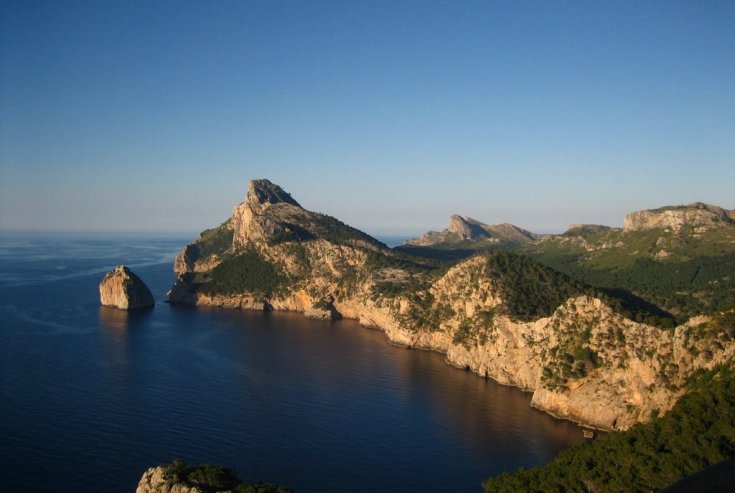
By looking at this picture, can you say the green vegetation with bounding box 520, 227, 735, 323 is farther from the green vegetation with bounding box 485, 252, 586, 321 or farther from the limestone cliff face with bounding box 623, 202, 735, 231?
the green vegetation with bounding box 485, 252, 586, 321

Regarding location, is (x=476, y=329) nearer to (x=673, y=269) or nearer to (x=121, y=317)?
(x=121, y=317)

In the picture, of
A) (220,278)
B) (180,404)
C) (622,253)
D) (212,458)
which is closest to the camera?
(212,458)

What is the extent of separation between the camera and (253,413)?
70.7 m

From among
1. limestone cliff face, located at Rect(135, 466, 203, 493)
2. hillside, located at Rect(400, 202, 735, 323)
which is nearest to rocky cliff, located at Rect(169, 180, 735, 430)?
hillside, located at Rect(400, 202, 735, 323)

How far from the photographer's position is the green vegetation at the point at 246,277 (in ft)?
511

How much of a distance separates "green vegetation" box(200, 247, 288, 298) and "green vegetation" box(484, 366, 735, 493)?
116m

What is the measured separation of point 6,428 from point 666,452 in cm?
6659

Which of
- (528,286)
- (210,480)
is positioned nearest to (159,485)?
(210,480)

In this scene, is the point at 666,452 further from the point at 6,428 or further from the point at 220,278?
the point at 220,278

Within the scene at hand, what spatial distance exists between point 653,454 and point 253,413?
4615 centimetres

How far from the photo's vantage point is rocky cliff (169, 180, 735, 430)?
219ft

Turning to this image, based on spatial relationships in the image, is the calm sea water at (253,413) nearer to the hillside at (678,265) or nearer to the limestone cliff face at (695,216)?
the hillside at (678,265)

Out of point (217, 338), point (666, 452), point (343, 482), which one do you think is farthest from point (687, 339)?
point (217, 338)

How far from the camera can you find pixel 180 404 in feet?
237
